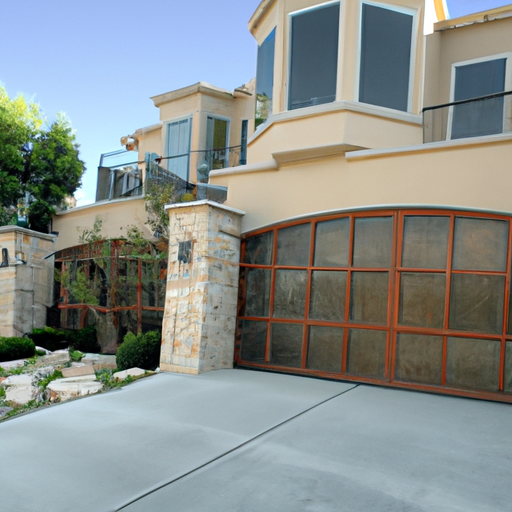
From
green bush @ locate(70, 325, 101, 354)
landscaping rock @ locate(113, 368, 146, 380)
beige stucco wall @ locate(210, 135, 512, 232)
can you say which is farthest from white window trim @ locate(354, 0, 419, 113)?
green bush @ locate(70, 325, 101, 354)

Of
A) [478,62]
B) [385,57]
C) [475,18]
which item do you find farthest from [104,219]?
[475,18]

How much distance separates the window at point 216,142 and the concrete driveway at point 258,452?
10.6 metres

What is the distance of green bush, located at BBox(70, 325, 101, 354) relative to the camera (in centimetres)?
1423

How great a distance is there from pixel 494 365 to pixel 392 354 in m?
1.41

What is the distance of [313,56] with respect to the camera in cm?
1064

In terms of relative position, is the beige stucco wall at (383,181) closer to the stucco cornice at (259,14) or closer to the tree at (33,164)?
the stucco cornice at (259,14)

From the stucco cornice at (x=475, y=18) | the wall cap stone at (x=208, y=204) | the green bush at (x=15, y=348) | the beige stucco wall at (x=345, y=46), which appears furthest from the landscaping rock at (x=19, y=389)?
the stucco cornice at (x=475, y=18)

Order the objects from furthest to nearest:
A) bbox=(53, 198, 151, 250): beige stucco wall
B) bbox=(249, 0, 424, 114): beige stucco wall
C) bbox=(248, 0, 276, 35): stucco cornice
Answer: bbox=(53, 198, 151, 250): beige stucco wall → bbox=(248, 0, 276, 35): stucco cornice → bbox=(249, 0, 424, 114): beige stucco wall

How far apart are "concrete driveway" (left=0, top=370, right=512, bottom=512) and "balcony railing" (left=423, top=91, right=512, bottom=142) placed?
177 inches

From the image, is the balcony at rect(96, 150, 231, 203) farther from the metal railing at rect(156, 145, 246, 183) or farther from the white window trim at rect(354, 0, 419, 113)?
the white window trim at rect(354, 0, 419, 113)

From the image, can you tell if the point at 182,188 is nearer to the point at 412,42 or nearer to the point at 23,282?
the point at 23,282

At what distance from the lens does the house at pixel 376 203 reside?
28.5ft

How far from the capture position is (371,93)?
1027 centimetres

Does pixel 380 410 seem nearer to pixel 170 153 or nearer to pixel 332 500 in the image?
pixel 332 500
